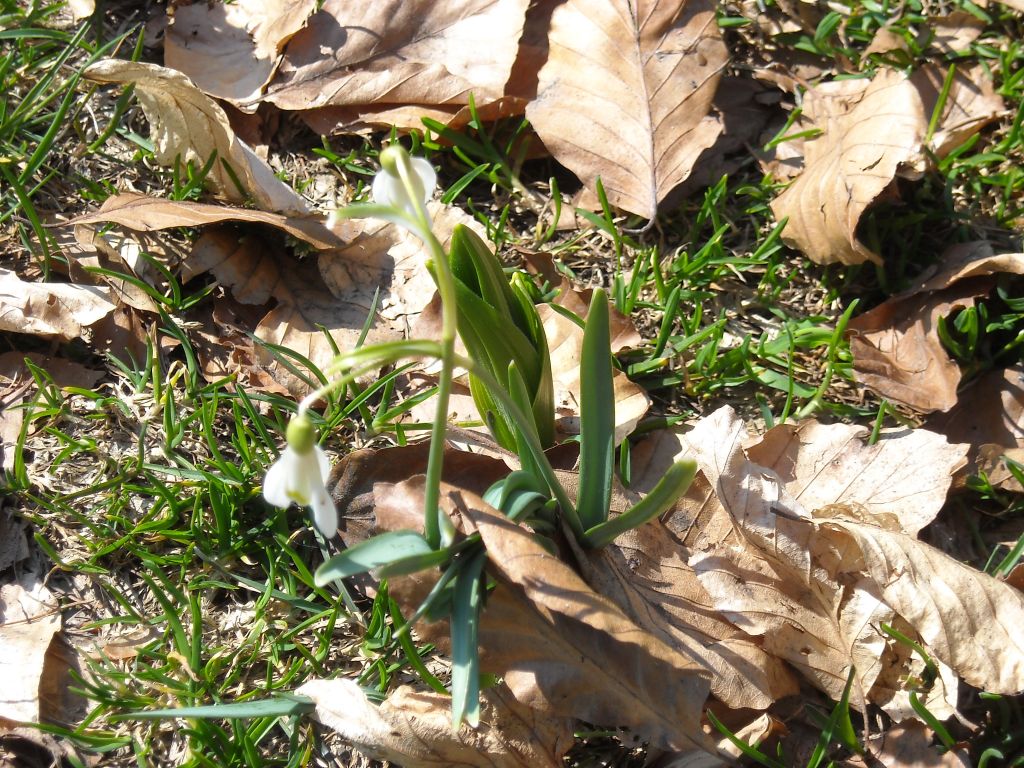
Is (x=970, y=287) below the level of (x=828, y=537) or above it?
above

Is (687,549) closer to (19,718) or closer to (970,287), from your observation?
(970,287)

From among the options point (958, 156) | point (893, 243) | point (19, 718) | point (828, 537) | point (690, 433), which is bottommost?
point (19, 718)

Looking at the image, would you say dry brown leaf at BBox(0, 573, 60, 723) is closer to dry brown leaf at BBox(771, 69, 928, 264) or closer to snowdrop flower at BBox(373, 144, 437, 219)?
snowdrop flower at BBox(373, 144, 437, 219)

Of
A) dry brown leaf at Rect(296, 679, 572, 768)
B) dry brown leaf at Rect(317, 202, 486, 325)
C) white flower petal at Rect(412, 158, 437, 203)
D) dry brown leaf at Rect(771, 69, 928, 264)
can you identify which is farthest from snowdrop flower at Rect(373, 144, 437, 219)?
dry brown leaf at Rect(771, 69, 928, 264)

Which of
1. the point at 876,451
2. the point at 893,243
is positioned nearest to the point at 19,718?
the point at 876,451

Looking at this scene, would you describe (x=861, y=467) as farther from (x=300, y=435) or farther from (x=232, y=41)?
(x=232, y=41)

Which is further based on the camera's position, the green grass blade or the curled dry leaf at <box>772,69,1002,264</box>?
the curled dry leaf at <box>772,69,1002,264</box>
